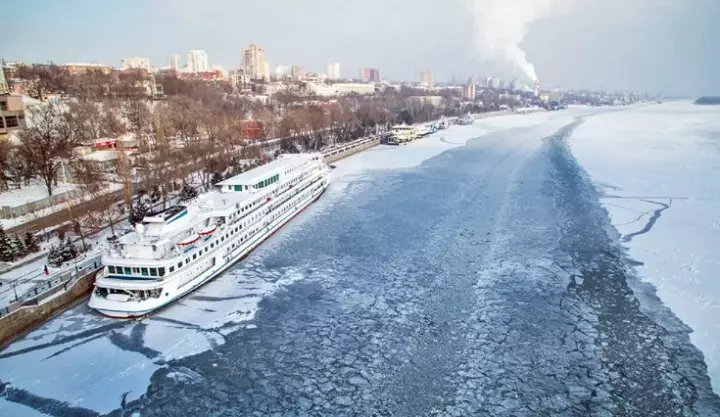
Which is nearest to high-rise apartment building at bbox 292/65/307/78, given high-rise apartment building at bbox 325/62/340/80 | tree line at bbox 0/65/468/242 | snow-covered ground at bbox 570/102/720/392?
high-rise apartment building at bbox 325/62/340/80

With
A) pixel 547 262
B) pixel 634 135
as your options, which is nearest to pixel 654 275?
pixel 547 262

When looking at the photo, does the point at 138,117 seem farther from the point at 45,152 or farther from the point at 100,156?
the point at 45,152

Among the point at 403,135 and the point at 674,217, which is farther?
the point at 403,135

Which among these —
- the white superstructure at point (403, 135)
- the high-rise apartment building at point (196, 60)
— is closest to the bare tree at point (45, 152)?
the white superstructure at point (403, 135)

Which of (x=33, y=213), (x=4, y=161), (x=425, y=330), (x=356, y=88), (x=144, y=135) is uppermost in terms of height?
(x=356, y=88)

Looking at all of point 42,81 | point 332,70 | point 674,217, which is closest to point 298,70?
point 332,70

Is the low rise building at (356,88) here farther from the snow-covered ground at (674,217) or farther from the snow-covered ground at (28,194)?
the snow-covered ground at (28,194)

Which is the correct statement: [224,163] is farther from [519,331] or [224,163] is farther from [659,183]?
[659,183]
